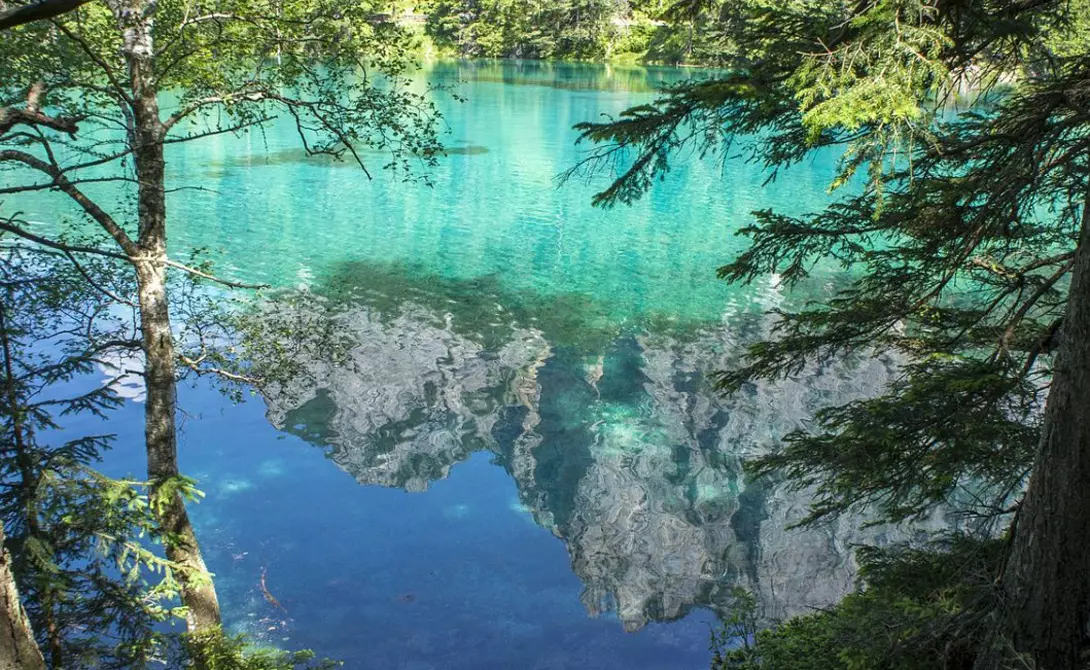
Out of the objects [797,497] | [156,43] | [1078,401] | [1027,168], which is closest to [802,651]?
[1078,401]

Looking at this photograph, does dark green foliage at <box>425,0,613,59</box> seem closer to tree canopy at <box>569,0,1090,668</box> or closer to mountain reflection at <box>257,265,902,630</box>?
mountain reflection at <box>257,265,902,630</box>

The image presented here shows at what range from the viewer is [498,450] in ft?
48.3

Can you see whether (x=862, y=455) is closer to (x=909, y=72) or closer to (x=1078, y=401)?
(x=1078, y=401)

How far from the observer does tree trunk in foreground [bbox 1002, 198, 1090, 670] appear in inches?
172

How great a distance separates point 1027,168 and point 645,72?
6473cm

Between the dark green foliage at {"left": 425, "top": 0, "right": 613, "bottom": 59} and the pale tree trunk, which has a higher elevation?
the dark green foliage at {"left": 425, "top": 0, "right": 613, "bottom": 59}

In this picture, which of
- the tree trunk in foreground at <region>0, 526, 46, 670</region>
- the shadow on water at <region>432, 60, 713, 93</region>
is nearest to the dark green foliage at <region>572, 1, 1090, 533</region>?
the tree trunk in foreground at <region>0, 526, 46, 670</region>

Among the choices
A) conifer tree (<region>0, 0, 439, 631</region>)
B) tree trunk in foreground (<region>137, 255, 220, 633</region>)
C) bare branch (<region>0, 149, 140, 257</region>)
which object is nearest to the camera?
bare branch (<region>0, 149, 140, 257</region>)

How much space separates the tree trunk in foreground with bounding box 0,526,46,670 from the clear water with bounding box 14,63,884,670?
5.73 meters

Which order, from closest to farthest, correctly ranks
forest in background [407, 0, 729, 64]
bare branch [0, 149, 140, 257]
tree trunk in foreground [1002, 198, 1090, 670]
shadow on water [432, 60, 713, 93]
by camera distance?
tree trunk in foreground [1002, 198, 1090, 670]
bare branch [0, 149, 140, 257]
shadow on water [432, 60, 713, 93]
forest in background [407, 0, 729, 64]

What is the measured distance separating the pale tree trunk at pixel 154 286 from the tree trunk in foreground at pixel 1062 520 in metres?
5.68

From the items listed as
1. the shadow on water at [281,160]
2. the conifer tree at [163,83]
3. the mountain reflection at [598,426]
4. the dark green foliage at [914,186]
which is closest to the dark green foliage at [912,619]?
the dark green foliage at [914,186]

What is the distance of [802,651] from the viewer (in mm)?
7133

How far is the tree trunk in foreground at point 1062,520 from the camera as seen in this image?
14.4 ft
